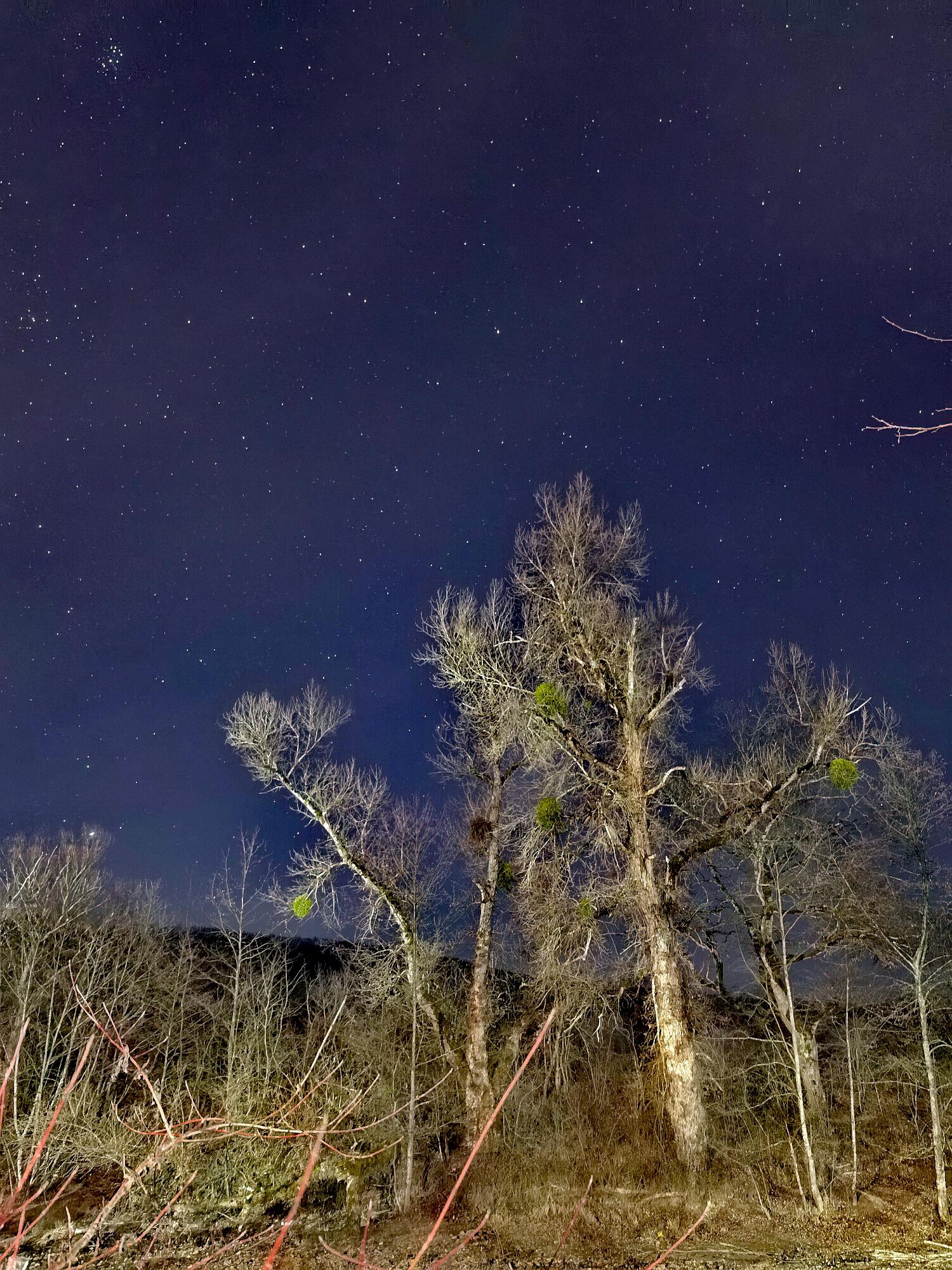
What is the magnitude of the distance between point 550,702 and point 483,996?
7348 mm

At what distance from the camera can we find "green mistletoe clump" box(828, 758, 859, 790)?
1501 cm

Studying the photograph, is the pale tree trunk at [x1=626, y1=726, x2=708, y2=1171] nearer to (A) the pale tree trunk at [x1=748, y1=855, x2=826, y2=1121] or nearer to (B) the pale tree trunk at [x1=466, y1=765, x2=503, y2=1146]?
(A) the pale tree trunk at [x1=748, y1=855, x2=826, y2=1121]

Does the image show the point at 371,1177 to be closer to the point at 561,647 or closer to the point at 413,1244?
the point at 413,1244

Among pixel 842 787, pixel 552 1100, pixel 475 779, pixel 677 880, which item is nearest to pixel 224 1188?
pixel 552 1100

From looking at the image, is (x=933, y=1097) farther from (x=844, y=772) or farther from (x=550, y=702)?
(x=550, y=702)

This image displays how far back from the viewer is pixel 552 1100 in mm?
17062

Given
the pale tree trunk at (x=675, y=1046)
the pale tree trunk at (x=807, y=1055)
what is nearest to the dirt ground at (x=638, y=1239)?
the pale tree trunk at (x=675, y=1046)

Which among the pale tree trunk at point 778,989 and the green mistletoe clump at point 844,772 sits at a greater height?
the green mistletoe clump at point 844,772

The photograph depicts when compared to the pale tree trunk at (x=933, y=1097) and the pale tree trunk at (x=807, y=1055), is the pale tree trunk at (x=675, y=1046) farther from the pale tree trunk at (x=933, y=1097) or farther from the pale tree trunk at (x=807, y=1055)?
the pale tree trunk at (x=933, y=1097)

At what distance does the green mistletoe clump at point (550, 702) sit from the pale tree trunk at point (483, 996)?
→ 11.3 feet

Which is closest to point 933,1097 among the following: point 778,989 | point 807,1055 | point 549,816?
point 807,1055

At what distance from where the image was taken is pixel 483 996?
1714 centimetres

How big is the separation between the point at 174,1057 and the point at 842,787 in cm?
2019

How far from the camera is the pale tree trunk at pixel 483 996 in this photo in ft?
52.0
